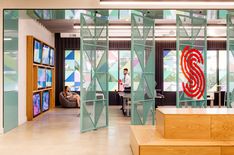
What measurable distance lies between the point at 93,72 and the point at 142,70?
1.31 meters

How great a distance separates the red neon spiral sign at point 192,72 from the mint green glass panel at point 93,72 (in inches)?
88.2

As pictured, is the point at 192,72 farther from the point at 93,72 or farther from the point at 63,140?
the point at 63,140

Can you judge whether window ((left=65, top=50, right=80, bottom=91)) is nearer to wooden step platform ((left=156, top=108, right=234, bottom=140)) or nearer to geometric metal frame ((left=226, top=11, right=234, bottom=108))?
geometric metal frame ((left=226, top=11, right=234, bottom=108))

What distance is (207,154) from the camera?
5.29 meters

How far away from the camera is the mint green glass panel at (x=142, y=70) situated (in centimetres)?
885

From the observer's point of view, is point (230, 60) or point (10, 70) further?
point (230, 60)

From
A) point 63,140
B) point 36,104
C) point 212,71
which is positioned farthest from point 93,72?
point 212,71

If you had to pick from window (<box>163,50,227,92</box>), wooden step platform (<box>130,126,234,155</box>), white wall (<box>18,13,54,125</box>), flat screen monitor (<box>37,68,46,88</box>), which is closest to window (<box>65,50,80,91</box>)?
flat screen monitor (<box>37,68,46,88</box>)

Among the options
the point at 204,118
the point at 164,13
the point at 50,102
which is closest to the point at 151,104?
the point at 164,13

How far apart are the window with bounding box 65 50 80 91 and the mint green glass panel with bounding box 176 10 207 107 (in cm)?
851

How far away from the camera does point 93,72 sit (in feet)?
31.1

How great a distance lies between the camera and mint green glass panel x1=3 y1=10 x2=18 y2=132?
346 inches

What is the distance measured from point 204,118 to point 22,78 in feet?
21.3

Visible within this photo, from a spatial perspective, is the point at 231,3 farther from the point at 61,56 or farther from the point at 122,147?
the point at 61,56
